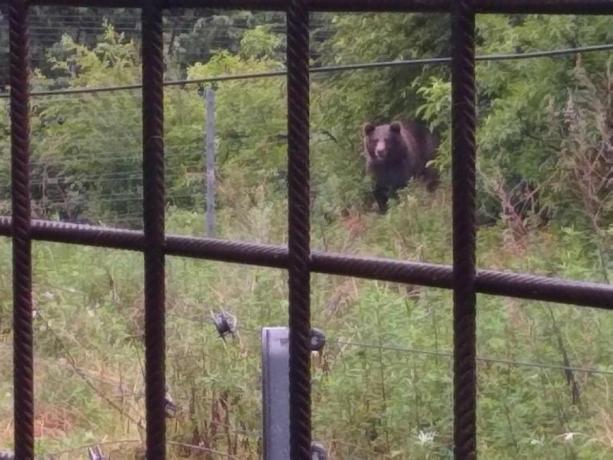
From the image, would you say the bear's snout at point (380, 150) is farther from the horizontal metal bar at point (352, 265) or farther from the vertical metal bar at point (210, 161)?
the horizontal metal bar at point (352, 265)

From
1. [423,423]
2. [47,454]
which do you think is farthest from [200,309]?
[423,423]

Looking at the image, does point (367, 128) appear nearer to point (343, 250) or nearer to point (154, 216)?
point (343, 250)

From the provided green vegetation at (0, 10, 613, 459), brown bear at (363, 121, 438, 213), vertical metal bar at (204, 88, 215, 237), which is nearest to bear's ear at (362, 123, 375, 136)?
brown bear at (363, 121, 438, 213)

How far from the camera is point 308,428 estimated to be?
883 mm

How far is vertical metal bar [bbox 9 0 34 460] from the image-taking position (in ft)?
3.25

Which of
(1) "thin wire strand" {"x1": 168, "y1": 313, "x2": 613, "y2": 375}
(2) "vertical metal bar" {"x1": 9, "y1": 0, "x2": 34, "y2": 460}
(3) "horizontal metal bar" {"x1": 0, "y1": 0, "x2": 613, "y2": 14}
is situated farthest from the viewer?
(1) "thin wire strand" {"x1": 168, "y1": 313, "x2": 613, "y2": 375}

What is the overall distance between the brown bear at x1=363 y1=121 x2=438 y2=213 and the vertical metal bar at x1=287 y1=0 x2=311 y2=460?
301 inches

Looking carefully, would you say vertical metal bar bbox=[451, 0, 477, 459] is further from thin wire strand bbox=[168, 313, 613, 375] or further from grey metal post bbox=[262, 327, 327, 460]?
thin wire strand bbox=[168, 313, 613, 375]

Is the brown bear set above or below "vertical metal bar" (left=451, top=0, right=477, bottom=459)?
above

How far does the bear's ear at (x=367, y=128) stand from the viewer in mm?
7860

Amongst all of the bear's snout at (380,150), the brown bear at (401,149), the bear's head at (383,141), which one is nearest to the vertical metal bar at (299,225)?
the brown bear at (401,149)

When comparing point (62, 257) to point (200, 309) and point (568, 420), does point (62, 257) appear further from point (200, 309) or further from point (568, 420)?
point (568, 420)

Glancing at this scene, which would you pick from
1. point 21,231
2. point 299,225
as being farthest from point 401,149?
point 299,225

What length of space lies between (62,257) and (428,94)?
2.63 m
